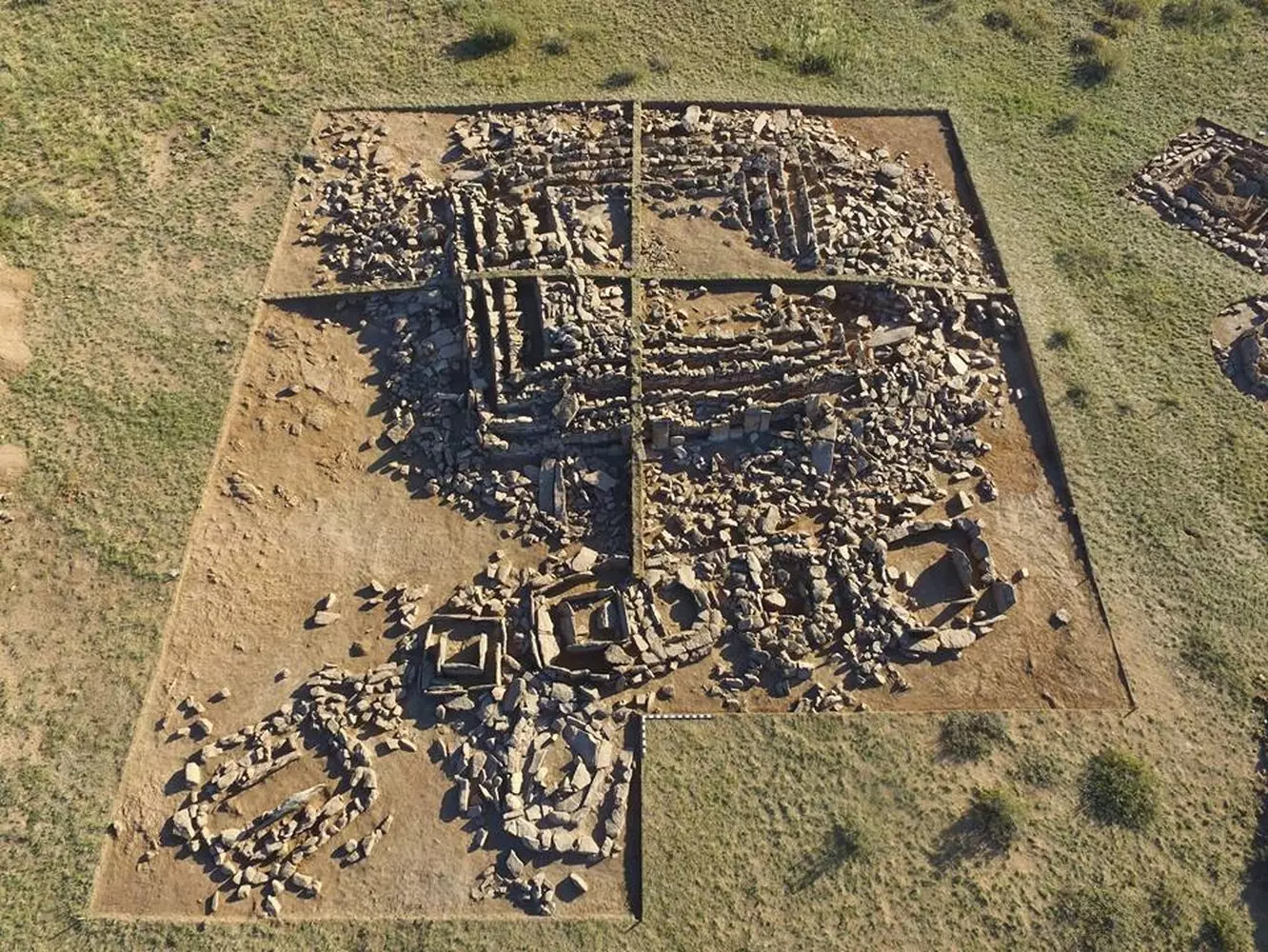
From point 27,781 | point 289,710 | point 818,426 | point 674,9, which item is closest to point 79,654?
point 27,781

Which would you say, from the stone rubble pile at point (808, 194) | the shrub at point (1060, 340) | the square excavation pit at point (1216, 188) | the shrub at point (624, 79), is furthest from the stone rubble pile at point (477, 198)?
the square excavation pit at point (1216, 188)

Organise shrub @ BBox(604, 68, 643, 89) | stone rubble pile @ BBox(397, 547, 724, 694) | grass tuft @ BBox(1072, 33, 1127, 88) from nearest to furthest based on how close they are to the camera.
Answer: stone rubble pile @ BBox(397, 547, 724, 694)
shrub @ BBox(604, 68, 643, 89)
grass tuft @ BBox(1072, 33, 1127, 88)

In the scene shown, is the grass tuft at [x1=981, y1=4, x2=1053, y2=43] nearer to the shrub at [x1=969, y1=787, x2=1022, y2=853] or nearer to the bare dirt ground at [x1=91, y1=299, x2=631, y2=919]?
the bare dirt ground at [x1=91, y1=299, x2=631, y2=919]

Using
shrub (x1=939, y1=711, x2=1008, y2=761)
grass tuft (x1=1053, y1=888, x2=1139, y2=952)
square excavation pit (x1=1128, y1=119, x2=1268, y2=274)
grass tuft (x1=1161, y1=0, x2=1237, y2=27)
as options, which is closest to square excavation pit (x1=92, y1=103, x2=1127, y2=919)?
shrub (x1=939, y1=711, x2=1008, y2=761)

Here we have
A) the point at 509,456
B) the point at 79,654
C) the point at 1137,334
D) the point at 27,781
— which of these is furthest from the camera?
the point at 1137,334

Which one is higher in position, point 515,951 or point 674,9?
point 674,9

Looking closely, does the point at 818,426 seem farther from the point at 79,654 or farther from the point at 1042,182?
the point at 79,654

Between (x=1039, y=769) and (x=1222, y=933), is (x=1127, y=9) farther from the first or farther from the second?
(x=1222, y=933)
